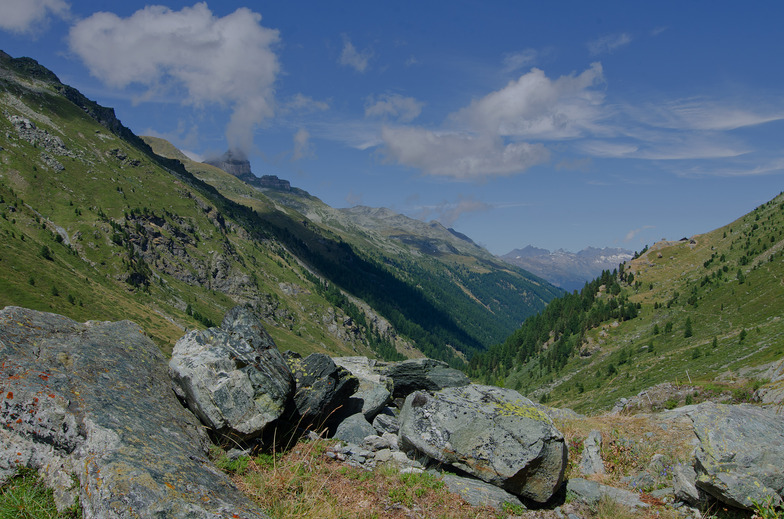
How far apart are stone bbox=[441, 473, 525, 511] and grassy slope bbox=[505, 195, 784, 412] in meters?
37.9

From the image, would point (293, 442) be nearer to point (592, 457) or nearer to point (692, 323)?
point (592, 457)

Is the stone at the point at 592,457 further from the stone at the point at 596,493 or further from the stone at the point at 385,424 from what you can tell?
the stone at the point at 385,424

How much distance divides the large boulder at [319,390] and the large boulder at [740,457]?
10.9 m

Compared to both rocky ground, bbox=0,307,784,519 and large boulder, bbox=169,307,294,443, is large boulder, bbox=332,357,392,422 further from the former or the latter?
large boulder, bbox=169,307,294,443

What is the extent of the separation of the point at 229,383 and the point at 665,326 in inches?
4432

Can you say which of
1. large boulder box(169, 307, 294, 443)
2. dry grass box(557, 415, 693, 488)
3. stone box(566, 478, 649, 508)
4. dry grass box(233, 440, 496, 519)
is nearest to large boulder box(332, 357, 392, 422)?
dry grass box(233, 440, 496, 519)

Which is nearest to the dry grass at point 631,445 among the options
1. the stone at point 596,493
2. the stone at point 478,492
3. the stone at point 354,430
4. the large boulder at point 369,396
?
the stone at point 596,493

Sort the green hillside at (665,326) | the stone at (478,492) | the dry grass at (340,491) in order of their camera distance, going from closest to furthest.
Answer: the dry grass at (340,491), the stone at (478,492), the green hillside at (665,326)

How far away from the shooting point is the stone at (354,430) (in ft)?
47.6

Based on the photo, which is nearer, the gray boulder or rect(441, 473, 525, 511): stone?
rect(441, 473, 525, 511): stone

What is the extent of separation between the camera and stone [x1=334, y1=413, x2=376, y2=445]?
571 inches

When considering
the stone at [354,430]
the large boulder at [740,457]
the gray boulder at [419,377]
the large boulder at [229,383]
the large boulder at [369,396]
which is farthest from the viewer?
the gray boulder at [419,377]

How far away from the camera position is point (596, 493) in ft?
37.5

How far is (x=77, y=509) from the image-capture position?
6438mm
